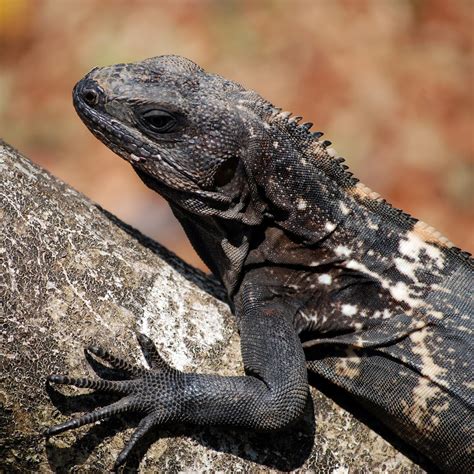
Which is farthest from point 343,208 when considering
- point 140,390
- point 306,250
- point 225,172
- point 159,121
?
point 140,390

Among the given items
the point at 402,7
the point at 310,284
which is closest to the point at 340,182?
the point at 310,284

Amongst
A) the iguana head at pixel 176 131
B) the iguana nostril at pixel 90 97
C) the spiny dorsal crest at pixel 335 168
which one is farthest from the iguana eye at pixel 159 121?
the spiny dorsal crest at pixel 335 168

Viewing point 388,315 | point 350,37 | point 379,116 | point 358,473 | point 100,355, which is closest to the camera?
point 100,355

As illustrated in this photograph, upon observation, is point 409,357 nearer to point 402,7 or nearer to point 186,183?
point 186,183

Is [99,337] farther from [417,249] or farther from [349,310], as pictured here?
[417,249]

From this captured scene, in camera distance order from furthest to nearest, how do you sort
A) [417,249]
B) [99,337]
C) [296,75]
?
[296,75]
[417,249]
[99,337]
